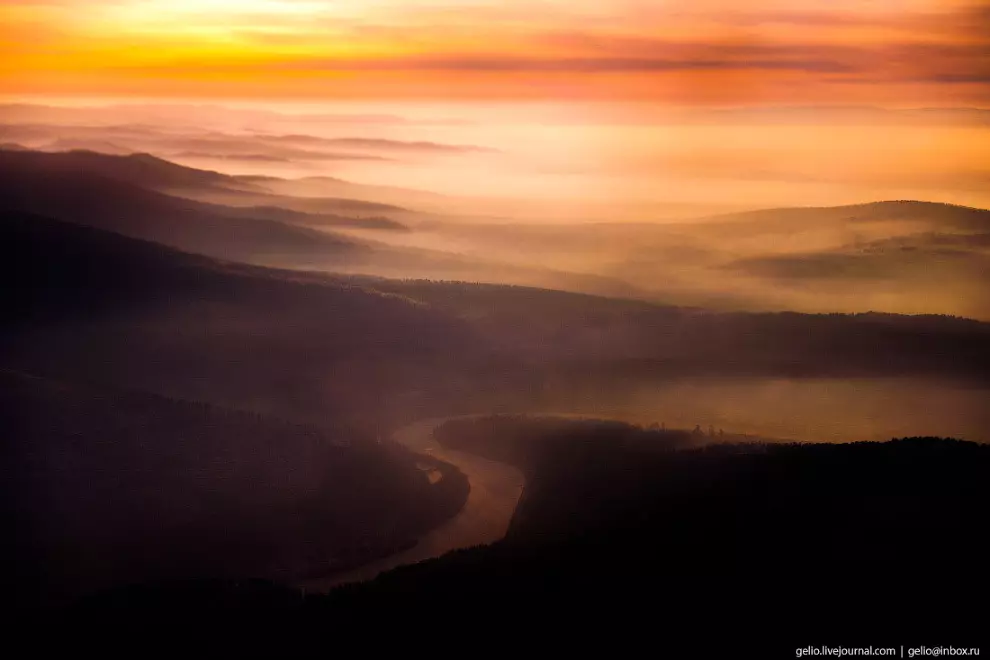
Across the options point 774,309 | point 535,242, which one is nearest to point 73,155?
point 535,242

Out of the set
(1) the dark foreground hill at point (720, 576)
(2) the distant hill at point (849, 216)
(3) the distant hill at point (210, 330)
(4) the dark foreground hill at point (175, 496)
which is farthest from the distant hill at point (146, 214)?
(1) the dark foreground hill at point (720, 576)

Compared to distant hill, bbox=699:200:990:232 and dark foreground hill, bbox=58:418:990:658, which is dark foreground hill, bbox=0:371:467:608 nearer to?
dark foreground hill, bbox=58:418:990:658

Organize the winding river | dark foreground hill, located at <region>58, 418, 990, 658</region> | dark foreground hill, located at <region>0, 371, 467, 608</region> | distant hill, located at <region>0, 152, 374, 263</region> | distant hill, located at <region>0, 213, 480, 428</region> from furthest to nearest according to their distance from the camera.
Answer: distant hill, located at <region>0, 152, 374, 263</region> < distant hill, located at <region>0, 213, 480, 428</region> < the winding river < dark foreground hill, located at <region>0, 371, 467, 608</region> < dark foreground hill, located at <region>58, 418, 990, 658</region>

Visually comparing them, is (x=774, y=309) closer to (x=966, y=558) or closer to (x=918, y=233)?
(x=918, y=233)

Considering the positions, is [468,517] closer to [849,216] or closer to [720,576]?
[720,576]

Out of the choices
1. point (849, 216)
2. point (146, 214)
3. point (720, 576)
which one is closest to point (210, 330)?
point (720, 576)

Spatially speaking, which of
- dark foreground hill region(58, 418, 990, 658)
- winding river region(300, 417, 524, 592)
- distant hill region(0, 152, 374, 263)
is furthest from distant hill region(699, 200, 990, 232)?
dark foreground hill region(58, 418, 990, 658)

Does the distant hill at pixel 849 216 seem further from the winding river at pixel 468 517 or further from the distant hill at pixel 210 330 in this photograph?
the winding river at pixel 468 517

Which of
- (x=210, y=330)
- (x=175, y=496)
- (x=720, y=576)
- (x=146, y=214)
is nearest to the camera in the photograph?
(x=720, y=576)

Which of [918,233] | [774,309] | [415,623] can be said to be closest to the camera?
[415,623]

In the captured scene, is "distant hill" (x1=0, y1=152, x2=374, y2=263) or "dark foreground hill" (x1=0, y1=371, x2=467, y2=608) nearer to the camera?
"dark foreground hill" (x1=0, y1=371, x2=467, y2=608)

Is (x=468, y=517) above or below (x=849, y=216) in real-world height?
below
